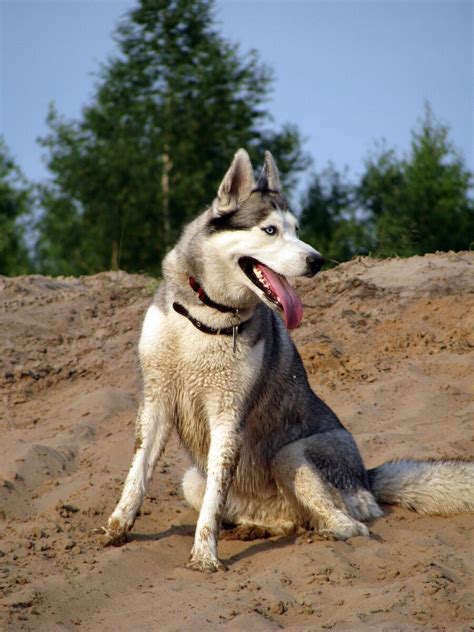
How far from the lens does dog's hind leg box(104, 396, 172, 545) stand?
6062mm

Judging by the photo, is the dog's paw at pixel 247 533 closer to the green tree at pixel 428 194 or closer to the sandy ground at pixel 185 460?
the sandy ground at pixel 185 460

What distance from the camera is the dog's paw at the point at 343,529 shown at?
19.3ft

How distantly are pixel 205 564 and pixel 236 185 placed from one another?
2.28 meters

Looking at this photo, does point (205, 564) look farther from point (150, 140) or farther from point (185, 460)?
point (150, 140)

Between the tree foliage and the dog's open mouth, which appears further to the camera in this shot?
the tree foliage

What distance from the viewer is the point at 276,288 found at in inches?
228

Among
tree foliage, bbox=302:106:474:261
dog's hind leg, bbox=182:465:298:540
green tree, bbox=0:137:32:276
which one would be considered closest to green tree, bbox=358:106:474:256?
tree foliage, bbox=302:106:474:261

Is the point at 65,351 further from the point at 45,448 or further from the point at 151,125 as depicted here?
the point at 151,125

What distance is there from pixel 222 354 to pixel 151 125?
117ft

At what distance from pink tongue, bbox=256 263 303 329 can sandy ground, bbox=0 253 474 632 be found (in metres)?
1.34

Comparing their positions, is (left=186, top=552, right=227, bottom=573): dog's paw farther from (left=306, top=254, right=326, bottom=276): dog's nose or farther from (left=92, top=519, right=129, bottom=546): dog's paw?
(left=306, top=254, right=326, bottom=276): dog's nose

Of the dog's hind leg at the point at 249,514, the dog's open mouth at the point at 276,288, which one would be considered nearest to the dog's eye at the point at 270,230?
the dog's open mouth at the point at 276,288

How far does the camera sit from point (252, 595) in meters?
5.07

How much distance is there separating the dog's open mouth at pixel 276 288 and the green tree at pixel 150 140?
32.6 meters
